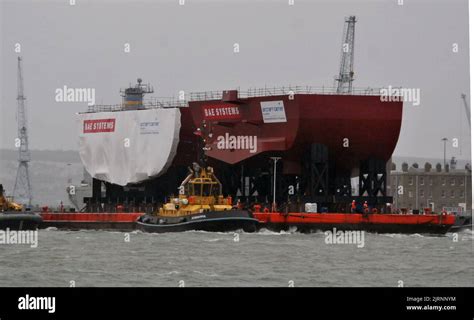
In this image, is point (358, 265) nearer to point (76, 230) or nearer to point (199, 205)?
point (199, 205)

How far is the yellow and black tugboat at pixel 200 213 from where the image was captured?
86.7 metres

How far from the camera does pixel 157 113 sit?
107500 mm

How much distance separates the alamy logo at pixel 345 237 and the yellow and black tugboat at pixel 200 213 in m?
5.08

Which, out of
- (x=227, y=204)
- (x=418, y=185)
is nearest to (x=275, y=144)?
(x=227, y=204)

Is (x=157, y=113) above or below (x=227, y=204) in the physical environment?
above

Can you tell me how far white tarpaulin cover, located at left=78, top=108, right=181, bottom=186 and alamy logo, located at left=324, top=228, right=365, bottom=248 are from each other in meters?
20.5

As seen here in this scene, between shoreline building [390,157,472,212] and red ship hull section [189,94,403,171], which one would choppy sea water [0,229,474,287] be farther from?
shoreline building [390,157,472,212]

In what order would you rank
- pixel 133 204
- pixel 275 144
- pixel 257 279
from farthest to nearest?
pixel 133 204
pixel 275 144
pixel 257 279

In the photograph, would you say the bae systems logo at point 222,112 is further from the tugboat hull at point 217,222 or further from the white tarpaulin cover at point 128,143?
the tugboat hull at point 217,222

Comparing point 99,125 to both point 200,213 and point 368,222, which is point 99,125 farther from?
point 368,222
